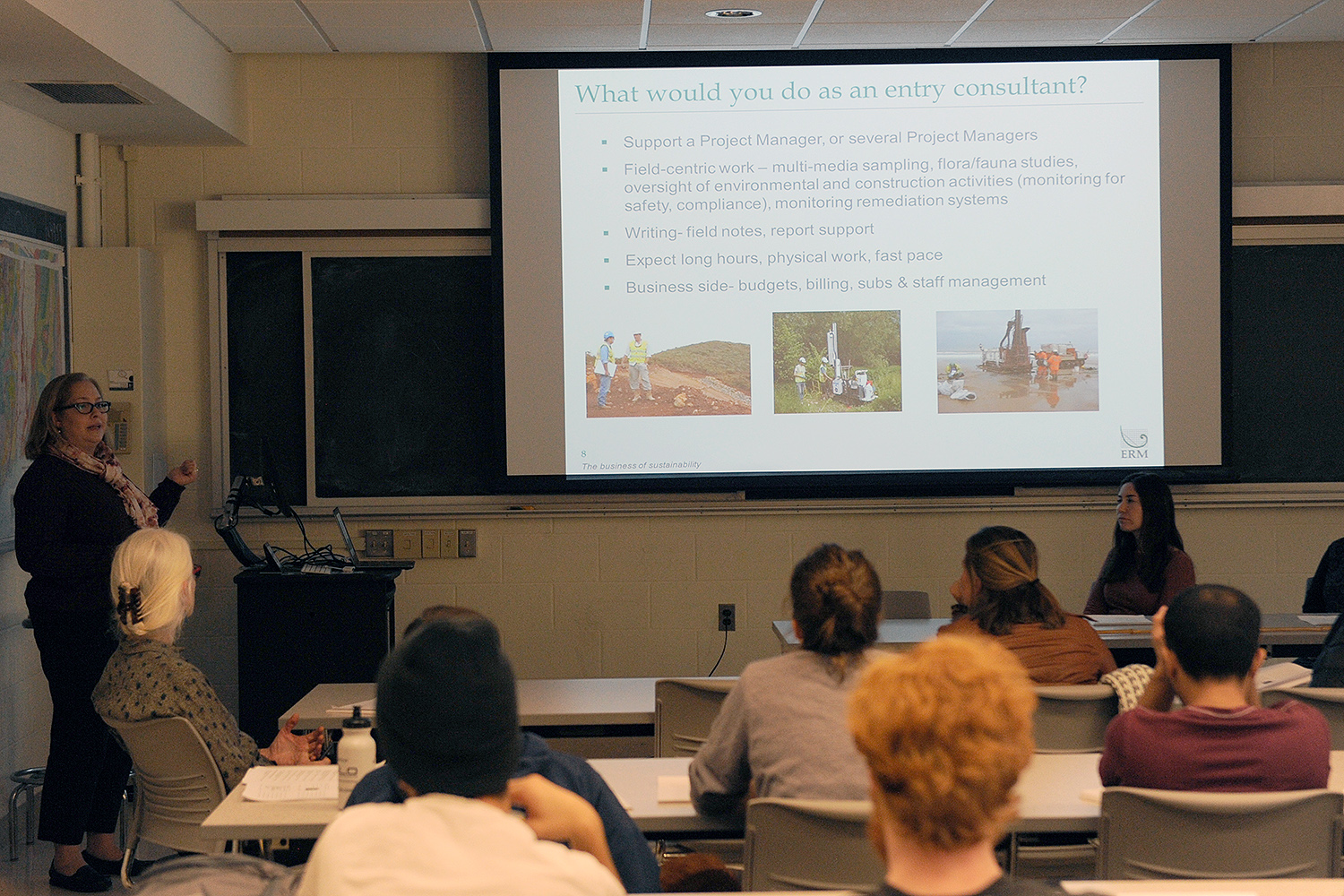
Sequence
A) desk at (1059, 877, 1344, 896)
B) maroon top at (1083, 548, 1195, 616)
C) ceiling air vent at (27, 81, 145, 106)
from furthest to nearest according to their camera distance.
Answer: maroon top at (1083, 548, 1195, 616), ceiling air vent at (27, 81, 145, 106), desk at (1059, 877, 1344, 896)

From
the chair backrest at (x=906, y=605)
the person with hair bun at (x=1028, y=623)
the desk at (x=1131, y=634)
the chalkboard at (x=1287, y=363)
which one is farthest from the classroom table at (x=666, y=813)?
the chalkboard at (x=1287, y=363)

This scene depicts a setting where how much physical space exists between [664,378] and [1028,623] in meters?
2.39

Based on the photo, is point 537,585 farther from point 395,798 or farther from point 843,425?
point 395,798

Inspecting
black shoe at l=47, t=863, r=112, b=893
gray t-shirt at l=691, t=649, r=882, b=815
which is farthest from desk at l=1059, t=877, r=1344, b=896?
black shoe at l=47, t=863, r=112, b=893

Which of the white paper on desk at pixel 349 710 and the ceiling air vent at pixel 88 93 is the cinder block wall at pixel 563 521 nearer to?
the ceiling air vent at pixel 88 93

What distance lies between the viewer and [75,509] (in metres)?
3.99

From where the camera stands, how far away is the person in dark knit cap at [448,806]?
122 centimetres

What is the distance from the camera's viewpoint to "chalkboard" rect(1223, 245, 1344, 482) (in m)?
5.32

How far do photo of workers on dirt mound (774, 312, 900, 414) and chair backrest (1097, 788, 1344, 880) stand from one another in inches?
130

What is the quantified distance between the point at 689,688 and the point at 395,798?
137cm

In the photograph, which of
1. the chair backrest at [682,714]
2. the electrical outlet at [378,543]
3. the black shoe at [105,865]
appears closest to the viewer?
the chair backrest at [682,714]

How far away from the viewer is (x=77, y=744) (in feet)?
12.6

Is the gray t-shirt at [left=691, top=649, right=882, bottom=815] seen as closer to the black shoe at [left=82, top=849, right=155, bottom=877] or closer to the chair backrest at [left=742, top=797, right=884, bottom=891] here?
the chair backrest at [left=742, top=797, right=884, bottom=891]

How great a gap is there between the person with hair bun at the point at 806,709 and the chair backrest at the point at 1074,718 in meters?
0.63
